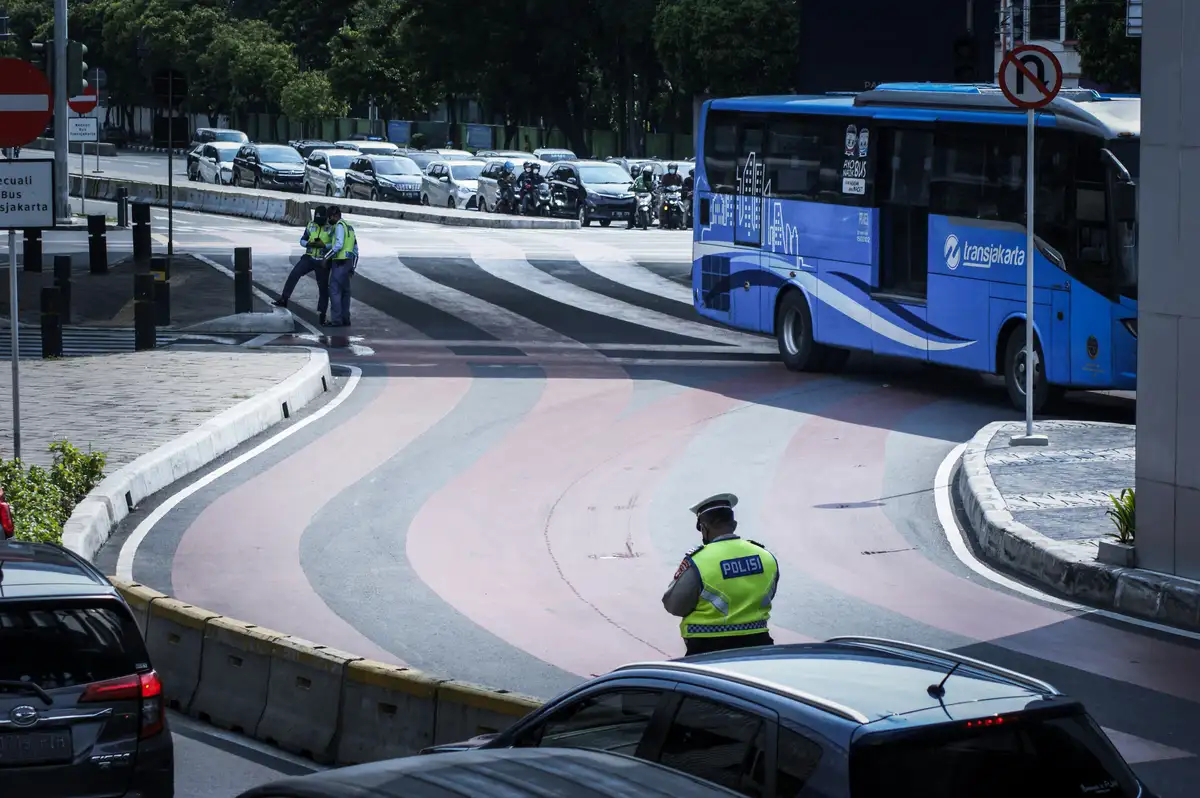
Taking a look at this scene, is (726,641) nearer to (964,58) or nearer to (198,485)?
(198,485)

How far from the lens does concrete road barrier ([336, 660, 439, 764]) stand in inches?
351

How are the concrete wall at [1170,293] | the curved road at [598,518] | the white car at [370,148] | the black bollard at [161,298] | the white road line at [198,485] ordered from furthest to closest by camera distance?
the white car at [370,148], the black bollard at [161,298], the white road line at [198,485], the concrete wall at [1170,293], the curved road at [598,518]

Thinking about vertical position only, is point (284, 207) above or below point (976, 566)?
above

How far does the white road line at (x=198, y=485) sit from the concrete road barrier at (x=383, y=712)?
3.25 meters

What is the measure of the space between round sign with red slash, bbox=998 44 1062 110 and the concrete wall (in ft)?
15.8

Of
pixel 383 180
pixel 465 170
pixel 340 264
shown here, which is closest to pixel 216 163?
pixel 383 180

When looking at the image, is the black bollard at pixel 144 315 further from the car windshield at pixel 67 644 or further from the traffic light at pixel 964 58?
the car windshield at pixel 67 644

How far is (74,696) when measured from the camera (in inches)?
295

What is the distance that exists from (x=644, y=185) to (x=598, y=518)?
37066mm

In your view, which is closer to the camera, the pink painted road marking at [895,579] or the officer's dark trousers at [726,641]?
the officer's dark trousers at [726,641]

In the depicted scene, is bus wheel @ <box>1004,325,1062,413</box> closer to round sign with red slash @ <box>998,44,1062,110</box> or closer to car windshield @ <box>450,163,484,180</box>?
round sign with red slash @ <box>998,44,1062,110</box>

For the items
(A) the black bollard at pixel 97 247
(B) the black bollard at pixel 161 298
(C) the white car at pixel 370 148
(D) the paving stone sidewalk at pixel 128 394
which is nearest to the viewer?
(D) the paving stone sidewalk at pixel 128 394

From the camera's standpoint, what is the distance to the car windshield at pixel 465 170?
5812 centimetres

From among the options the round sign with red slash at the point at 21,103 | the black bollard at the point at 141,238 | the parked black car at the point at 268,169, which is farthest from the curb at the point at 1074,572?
the parked black car at the point at 268,169
